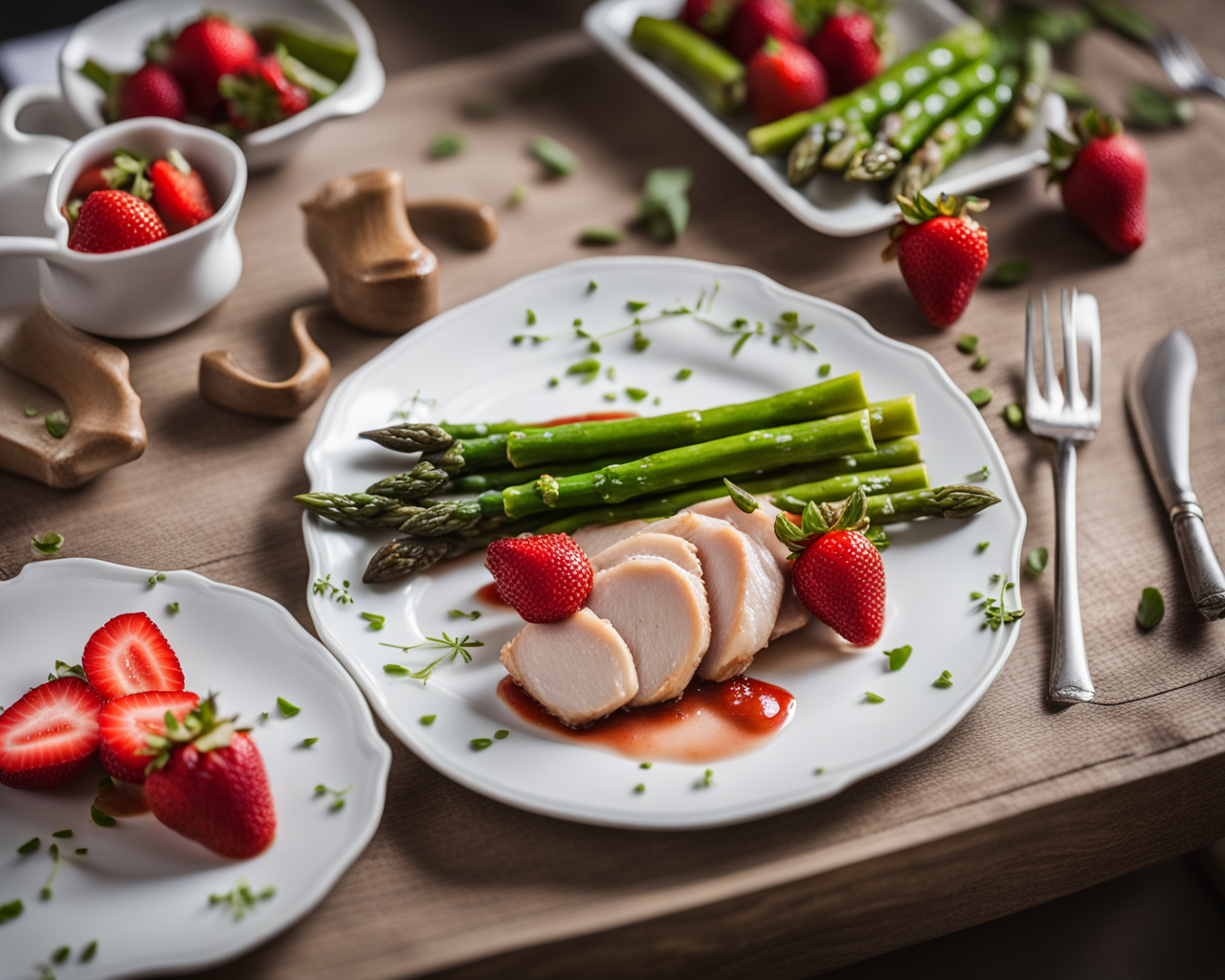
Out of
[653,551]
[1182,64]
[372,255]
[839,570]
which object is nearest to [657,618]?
[653,551]

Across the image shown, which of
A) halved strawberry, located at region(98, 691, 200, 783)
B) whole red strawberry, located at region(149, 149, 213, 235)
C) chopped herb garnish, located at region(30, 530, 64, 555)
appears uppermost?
whole red strawberry, located at region(149, 149, 213, 235)

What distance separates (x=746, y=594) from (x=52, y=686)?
57.8 inches

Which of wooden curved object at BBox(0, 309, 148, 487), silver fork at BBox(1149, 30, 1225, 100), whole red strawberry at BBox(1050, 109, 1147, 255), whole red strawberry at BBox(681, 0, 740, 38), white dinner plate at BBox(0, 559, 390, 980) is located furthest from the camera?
silver fork at BBox(1149, 30, 1225, 100)

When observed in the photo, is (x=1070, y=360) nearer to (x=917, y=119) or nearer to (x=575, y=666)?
(x=917, y=119)

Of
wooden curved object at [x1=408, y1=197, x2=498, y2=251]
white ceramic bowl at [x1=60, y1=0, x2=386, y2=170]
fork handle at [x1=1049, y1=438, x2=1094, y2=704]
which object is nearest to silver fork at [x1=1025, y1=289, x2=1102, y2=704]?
fork handle at [x1=1049, y1=438, x2=1094, y2=704]

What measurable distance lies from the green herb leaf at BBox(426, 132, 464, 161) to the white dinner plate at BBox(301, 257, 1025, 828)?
906 millimetres

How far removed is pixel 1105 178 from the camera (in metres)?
3.05

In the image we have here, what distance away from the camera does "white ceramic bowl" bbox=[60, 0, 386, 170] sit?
3.14 metres

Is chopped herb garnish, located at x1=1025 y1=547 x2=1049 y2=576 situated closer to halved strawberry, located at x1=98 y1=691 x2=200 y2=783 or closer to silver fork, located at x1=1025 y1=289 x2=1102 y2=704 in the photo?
silver fork, located at x1=1025 y1=289 x2=1102 y2=704

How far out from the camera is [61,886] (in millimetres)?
1840

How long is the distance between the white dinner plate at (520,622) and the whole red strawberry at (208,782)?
1.03ft

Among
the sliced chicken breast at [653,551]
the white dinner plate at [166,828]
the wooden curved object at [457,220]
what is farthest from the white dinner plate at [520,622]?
the wooden curved object at [457,220]

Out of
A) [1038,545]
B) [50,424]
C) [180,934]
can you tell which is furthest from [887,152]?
[180,934]

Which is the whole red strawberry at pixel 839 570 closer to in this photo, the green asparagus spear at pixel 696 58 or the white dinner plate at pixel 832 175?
the white dinner plate at pixel 832 175
